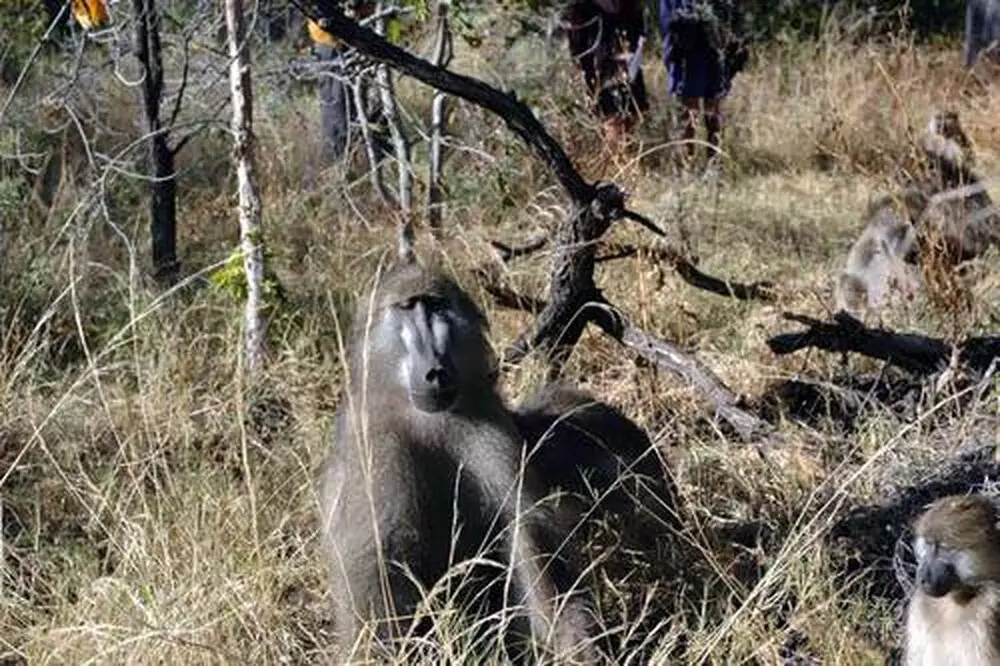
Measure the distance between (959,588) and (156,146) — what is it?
141 inches

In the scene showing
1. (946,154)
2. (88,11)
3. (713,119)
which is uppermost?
(88,11)

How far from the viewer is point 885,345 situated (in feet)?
17.9

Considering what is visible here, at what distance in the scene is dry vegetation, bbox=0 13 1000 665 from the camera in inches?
161

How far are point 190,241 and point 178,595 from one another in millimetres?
4063

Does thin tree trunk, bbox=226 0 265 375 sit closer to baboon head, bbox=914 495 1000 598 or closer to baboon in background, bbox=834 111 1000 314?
baboon in background, bbox=834 111 1000 314

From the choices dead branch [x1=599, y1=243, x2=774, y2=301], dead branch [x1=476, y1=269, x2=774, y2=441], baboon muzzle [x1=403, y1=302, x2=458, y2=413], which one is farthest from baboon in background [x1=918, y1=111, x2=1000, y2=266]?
baboon muzzle [x1=403, y1=302, x2=458, y2=413]

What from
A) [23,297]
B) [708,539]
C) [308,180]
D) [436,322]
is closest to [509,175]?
[308,180]

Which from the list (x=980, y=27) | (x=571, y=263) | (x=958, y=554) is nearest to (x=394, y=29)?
(x=571, y=263)

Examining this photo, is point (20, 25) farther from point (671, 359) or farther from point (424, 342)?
point (424, 342)

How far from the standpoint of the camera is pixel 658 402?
18.3 ft

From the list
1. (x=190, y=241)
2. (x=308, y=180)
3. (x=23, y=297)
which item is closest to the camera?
(x=23, y=297)

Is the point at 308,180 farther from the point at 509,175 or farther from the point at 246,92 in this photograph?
the point at 246,92

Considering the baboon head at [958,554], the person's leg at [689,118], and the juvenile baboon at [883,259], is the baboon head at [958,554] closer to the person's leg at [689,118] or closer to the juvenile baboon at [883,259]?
the juvenile baboon at [883,259]

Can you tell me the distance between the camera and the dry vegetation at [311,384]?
4086 mm
